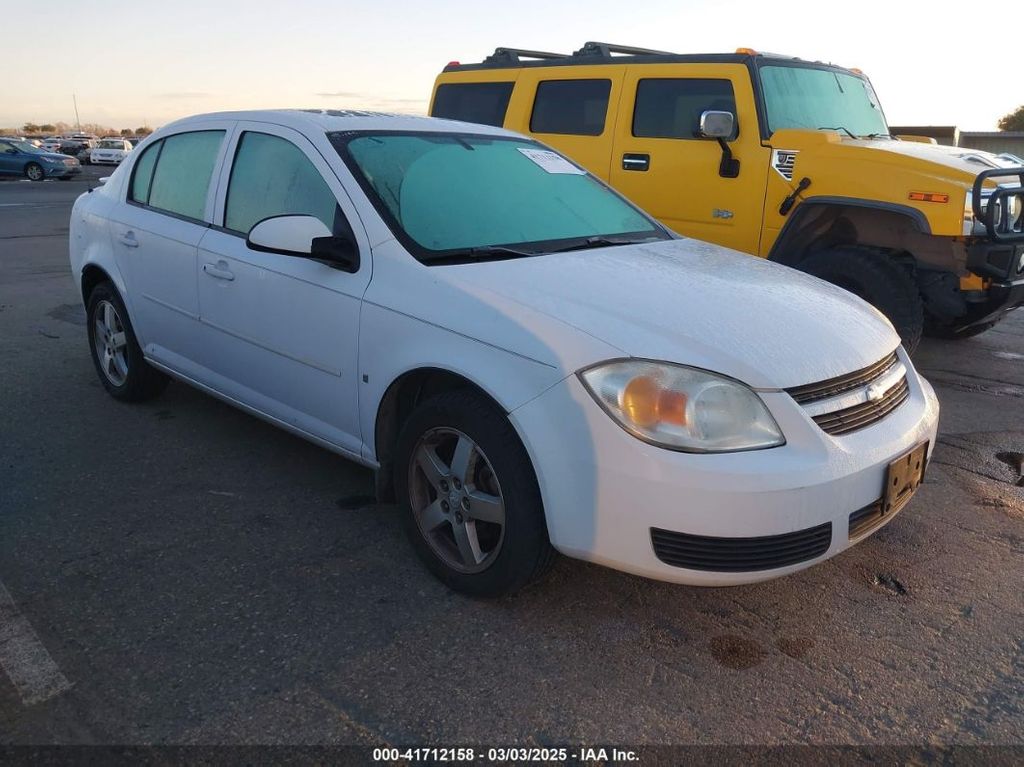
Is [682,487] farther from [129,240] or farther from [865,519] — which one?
[129,240]

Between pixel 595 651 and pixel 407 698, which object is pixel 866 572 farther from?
pixel 407 698

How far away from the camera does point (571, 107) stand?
7098 mm

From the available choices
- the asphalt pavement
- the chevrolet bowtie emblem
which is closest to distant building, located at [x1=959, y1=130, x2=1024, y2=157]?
the asphalt pavement

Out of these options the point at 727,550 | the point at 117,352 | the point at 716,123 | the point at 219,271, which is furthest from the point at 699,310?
the point at 117,352

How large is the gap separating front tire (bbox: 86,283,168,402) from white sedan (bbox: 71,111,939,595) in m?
Answer: 0.52

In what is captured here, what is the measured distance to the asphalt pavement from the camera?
7.85 feet

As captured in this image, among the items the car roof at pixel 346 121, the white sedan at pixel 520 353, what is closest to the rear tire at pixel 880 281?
the white sedan at pixel 520 353

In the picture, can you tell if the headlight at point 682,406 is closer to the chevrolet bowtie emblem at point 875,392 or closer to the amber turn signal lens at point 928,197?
the chevrolet bowtie emblem at point 875,392

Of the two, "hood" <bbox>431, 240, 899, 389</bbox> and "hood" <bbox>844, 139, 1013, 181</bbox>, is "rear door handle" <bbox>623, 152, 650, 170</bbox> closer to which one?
"hood" <bbox>844, 139, 1013, 181</bbox>

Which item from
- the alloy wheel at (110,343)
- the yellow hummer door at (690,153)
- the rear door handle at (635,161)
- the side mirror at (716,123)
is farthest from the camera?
the rear door handle at (635,161)

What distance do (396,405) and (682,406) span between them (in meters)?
1.15

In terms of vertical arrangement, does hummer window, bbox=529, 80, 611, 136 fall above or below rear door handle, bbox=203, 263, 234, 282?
above

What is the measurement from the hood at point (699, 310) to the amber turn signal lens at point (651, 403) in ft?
0.30

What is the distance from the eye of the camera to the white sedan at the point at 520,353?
249 cm
